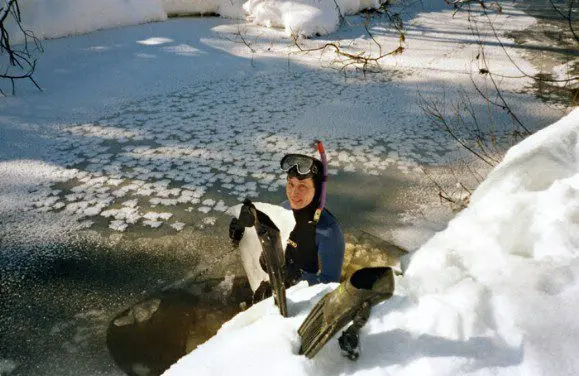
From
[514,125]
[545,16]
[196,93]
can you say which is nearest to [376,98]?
[514,125]

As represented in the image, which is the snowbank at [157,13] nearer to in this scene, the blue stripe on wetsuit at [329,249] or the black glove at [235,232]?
the black glove at [235,232]

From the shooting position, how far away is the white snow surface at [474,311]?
1.20 m

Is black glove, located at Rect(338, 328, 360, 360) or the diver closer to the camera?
black glove, located at Rect(338, 328, 360, 360)

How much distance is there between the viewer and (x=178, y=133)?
5.70 metres

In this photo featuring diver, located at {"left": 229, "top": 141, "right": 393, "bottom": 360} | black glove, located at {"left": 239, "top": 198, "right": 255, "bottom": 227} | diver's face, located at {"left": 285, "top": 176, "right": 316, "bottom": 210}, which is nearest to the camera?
diver, located at {"left": 229, "top": 141, "right": 393, "bottom": 360}

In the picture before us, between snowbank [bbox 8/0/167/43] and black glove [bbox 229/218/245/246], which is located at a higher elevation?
snowbank [bbox 8/0/167/43]

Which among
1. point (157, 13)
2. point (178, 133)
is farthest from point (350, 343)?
point (157, 13)

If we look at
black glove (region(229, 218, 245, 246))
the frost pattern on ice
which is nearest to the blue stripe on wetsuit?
black glove (region(229, 218, 245, 246))

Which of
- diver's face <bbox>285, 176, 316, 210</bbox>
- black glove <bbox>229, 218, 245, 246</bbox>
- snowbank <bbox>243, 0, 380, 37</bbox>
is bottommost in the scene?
black glove <bbox>229, 218, 245, 246</bbox>

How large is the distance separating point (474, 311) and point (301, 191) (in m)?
1.34

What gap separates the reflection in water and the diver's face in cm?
95

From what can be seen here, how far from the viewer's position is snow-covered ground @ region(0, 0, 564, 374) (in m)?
3.69

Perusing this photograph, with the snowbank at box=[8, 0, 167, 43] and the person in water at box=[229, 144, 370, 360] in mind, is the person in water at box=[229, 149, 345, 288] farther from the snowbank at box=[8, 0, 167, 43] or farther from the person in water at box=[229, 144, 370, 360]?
the snowbank at box=[8, 0, 167, 43]

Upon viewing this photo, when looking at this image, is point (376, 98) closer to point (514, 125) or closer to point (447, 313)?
point (514, 125)
